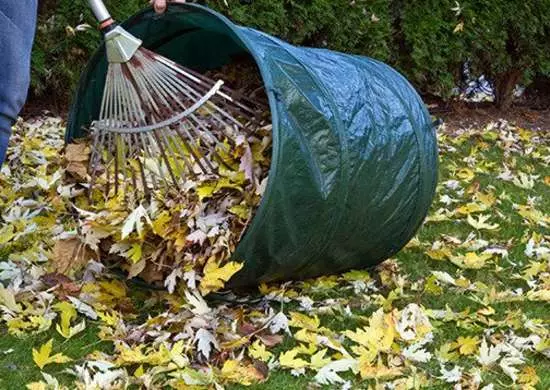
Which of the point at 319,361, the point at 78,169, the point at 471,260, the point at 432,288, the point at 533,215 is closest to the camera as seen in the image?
the point at 319,361

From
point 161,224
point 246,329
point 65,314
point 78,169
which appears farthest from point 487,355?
point 78,169

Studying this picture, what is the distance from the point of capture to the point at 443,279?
10.0 feet

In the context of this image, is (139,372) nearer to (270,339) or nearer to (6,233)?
(270,339)

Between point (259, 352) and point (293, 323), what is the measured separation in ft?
0.85

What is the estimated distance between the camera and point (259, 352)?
2387 millimetres

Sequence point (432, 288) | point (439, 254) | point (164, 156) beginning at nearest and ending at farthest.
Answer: point (164, 156), point (432, 288), point (439, 254)

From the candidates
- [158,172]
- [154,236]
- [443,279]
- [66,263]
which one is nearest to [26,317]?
[66,263]

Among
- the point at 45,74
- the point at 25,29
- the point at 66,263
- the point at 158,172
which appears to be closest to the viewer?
the point at 25,29

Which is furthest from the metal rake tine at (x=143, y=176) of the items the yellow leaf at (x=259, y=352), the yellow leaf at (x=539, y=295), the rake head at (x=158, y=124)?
the yellow leaf at (x=539, y=295)

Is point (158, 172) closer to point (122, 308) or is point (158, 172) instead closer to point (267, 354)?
point (122, 308)

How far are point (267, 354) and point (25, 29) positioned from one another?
117 cm

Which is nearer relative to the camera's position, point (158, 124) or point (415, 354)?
point (415, 354)

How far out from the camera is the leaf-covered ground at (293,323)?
2277 millimetres

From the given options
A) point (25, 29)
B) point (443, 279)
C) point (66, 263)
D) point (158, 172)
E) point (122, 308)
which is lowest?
point (443, 279)
